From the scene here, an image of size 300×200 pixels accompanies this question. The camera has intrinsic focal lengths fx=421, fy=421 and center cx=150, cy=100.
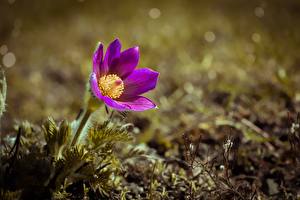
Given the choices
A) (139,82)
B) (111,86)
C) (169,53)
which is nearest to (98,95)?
(111,86)

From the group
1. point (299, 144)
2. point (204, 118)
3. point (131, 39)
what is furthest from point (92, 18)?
point (299, 144)

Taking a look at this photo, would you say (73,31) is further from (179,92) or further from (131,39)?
(179,92)

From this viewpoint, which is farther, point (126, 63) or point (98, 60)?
point (126, 63)

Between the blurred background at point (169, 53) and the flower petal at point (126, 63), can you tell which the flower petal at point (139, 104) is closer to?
the flower petal at point (126, 63)

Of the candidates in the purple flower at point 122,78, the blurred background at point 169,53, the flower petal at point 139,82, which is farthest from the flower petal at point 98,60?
the blurred background at point 169,53

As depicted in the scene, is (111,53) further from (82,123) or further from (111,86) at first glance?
(82,123)

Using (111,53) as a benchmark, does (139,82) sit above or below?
below
